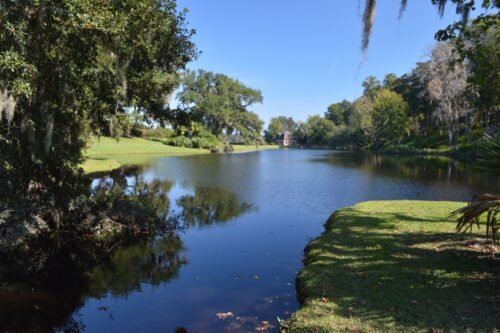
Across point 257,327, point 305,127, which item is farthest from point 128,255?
point 305,127

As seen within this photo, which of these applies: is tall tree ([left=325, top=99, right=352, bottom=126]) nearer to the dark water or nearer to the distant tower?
the distant tower

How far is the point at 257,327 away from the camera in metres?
7.86

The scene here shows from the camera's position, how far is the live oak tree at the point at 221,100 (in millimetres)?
101162

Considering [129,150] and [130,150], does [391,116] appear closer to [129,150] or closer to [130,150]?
[130,150]

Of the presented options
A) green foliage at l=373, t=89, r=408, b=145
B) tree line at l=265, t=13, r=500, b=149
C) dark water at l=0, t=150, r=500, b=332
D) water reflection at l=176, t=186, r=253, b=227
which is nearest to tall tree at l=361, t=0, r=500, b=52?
tree line at l=265, t=13, r=500, b=149

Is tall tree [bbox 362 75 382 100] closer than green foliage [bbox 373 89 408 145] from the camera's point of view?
No

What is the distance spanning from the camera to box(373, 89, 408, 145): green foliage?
87750 mm

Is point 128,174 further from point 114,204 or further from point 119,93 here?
point 119,93

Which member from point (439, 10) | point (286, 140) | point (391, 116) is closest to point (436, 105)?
point (391, 116)

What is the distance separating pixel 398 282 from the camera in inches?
321

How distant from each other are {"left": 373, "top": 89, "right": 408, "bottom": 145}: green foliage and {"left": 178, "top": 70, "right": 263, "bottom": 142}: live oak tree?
36.7m

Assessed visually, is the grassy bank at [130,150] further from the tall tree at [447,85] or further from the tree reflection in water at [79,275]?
the tall tree at [447,85]

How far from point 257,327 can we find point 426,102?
298 feet

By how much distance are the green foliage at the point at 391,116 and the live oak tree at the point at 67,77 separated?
81162 mm
